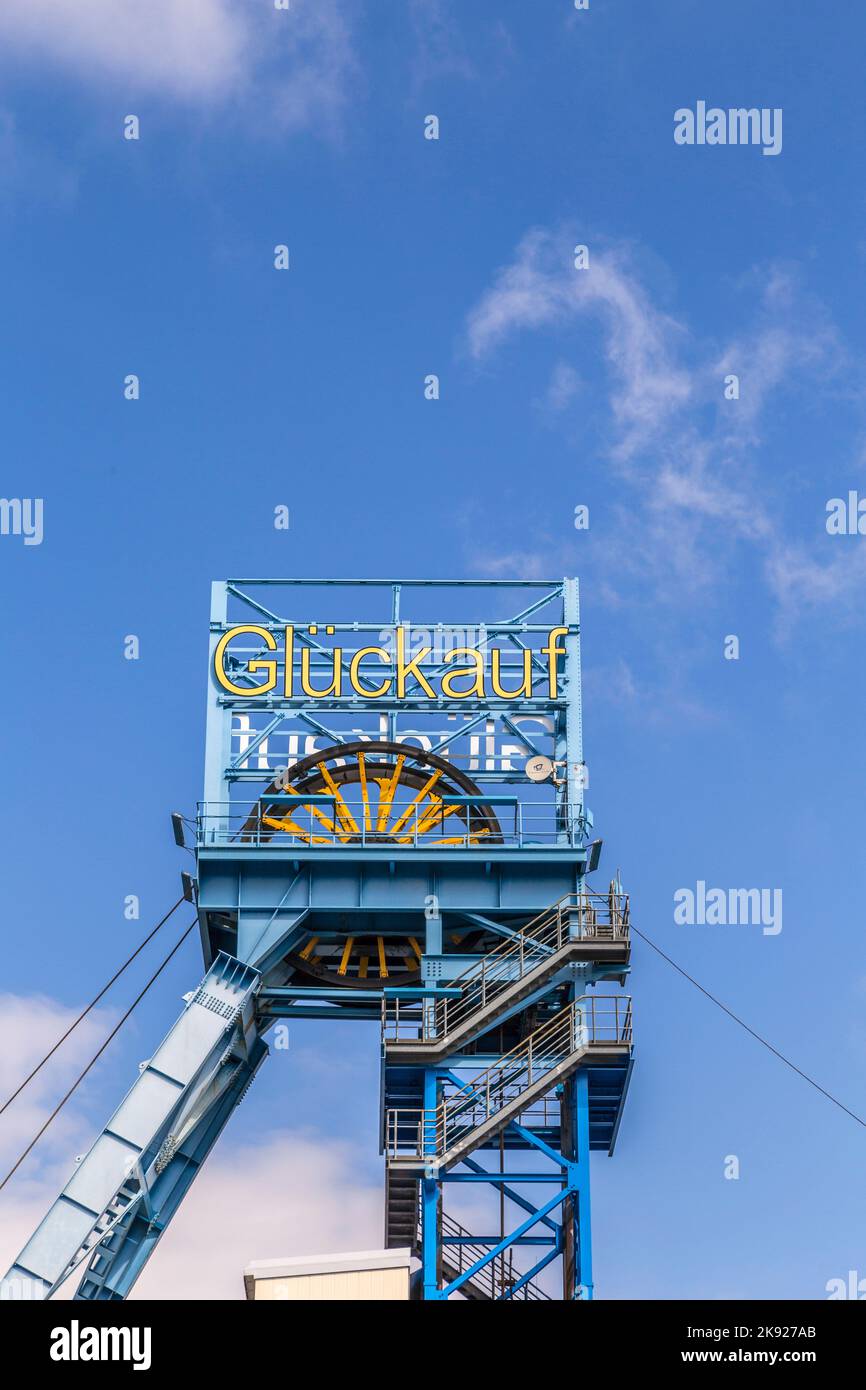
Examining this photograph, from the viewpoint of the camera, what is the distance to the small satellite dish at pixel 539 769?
191ft

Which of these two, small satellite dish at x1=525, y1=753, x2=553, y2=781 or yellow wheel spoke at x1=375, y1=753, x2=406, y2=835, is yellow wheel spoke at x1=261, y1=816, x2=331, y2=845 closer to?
yellow wheel spoke at x1=375, y1=753, x2=406, y2=835

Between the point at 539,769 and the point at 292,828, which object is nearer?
the point at 292,828

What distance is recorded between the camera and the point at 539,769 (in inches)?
2298

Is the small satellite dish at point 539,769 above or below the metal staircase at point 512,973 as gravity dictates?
above

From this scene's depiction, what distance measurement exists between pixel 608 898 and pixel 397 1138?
7967mm

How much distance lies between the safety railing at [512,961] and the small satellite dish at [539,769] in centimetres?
383

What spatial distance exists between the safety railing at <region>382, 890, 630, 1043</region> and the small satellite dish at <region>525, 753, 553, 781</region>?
3.83 meters

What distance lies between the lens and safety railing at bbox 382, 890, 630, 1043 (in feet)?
179

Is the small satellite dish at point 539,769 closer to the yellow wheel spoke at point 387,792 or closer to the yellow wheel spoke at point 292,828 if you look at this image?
the yellow wheel spoke at point 387,792

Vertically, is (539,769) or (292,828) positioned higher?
(539,769)

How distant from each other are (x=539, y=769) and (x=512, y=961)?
18.5 ft

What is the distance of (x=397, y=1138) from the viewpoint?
53344 mm

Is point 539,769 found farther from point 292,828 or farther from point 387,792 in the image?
point 292,828
